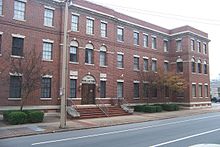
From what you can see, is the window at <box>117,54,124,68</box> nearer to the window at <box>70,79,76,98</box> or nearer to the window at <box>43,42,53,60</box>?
the window at <box>70,79,76,98</box>

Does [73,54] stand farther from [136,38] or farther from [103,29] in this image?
[136,38]

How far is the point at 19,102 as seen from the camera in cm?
2314

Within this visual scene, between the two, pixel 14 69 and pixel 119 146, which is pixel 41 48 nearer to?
pixel 14 69

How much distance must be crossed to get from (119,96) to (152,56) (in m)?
9.16

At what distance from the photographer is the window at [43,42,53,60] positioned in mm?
25625

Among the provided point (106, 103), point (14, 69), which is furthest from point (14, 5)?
point (106, 103)

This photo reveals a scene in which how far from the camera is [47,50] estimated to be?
2584 cm

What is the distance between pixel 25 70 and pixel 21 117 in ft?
13.9

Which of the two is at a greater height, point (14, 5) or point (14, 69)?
point (14, 5)

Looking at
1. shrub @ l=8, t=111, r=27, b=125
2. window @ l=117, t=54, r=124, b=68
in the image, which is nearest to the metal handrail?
window @ l=117, t=54, r=124, b=68

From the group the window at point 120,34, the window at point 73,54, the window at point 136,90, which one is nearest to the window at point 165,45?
the window at point 136,90

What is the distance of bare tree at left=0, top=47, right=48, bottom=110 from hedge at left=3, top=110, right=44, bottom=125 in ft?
4.48

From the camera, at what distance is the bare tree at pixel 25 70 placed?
21406 millimetres

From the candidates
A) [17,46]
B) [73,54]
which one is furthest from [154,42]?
[17,46]
